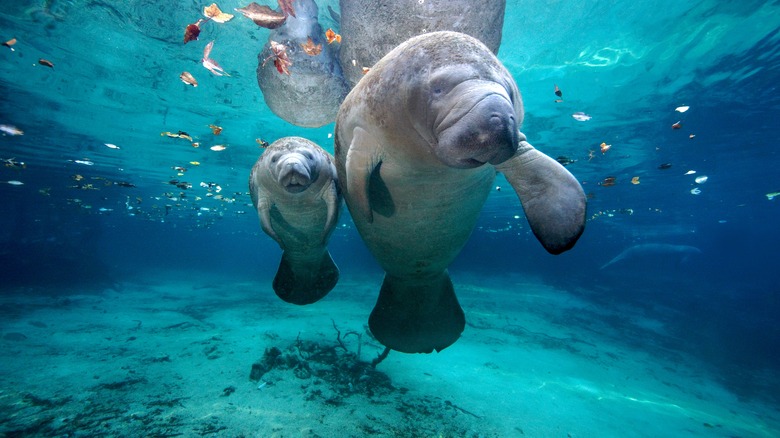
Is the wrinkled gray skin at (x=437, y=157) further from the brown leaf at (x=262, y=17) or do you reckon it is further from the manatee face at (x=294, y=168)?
the brown leaf at (x=262, y=17)

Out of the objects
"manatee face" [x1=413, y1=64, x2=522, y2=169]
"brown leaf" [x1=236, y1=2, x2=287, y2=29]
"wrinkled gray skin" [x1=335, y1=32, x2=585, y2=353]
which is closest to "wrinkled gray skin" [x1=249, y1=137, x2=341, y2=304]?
"wrinkled gray skin" [x1=335, y1=32, x2=585, y2=353]

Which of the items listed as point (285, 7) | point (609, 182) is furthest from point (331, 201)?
point (609, 182)

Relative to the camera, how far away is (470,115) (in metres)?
1.72

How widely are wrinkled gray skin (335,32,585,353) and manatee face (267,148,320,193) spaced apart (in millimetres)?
377

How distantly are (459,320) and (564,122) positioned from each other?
12727 mm

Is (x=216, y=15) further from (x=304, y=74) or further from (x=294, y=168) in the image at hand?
(x=294, y=168)

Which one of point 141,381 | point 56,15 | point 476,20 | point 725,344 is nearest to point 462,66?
point 476,20

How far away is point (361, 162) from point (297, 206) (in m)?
1.57

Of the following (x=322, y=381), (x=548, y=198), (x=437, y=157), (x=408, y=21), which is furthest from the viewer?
(x=322, y=381)

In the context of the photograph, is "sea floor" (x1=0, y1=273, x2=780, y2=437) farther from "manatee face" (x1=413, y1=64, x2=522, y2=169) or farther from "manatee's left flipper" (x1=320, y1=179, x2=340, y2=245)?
"manatee face" (x1=413, y1=64, x2=522, y2=169)

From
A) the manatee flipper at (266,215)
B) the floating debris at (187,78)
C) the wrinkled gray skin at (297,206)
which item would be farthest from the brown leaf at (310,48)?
the manatee flipper at (266,215)

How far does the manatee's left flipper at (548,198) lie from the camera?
217 cm

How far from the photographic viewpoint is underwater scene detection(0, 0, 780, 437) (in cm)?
268

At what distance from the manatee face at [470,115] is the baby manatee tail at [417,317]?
2.34 m
